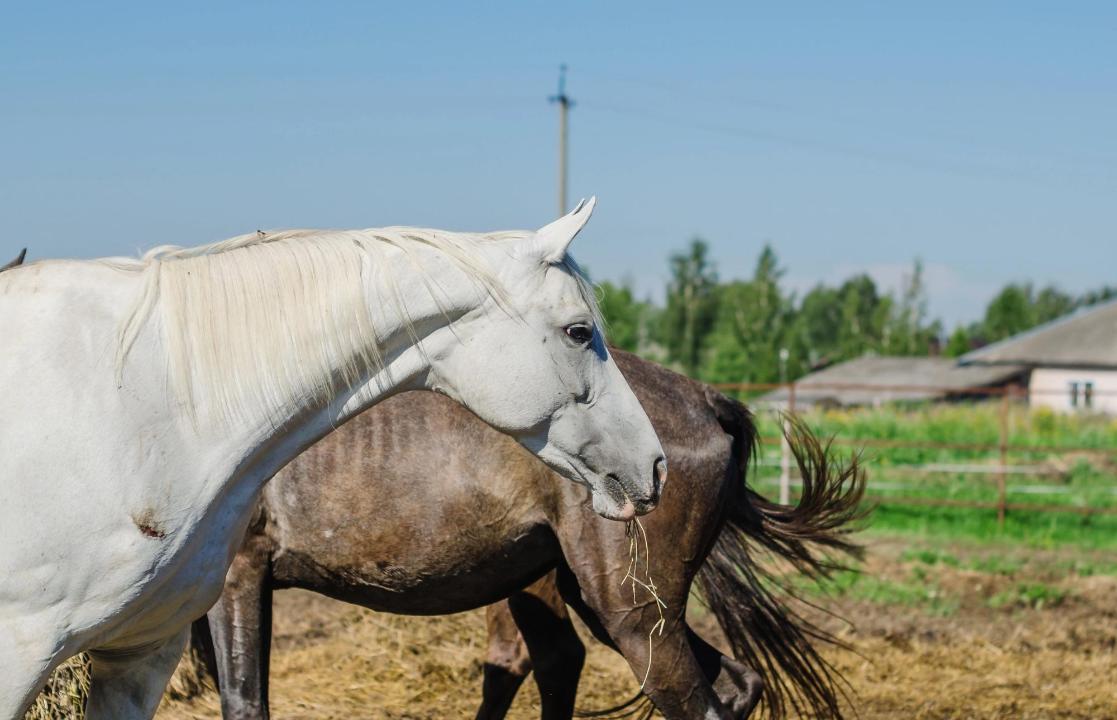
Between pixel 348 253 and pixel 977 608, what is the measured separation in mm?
6679

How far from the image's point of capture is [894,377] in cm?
4788

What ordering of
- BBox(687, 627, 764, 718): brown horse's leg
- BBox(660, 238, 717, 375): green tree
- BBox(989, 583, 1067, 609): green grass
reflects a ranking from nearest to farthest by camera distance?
BBox(687, 627, 764, 718): brown horse's leg, BBox(989, 583, 1067, 609): green grass, BBox(660, 238, 717, 375): green tree

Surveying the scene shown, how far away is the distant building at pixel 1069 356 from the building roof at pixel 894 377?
177 cm

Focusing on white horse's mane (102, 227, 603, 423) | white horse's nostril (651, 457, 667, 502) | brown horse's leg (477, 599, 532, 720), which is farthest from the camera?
brown horse's leg (477, 599, 532, 720)

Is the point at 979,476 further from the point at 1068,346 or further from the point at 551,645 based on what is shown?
the point at 1068,346

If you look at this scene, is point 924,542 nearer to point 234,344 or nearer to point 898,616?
point 898,616

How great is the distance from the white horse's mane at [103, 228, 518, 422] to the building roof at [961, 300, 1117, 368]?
35.9 metres

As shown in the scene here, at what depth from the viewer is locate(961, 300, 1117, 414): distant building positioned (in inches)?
1442

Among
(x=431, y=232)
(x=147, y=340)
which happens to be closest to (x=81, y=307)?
(x=147, y=340)

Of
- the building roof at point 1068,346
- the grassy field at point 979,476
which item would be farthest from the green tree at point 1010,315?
the grassy field at point 979,476

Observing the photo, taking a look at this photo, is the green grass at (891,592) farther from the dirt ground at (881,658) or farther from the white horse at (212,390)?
the white horse at (212,390)

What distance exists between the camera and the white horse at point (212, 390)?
7.80ft

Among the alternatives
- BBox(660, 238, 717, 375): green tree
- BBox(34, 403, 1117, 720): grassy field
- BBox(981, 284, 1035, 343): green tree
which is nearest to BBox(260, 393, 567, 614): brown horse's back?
BBox(34, 403, 1117, 720): grassy field

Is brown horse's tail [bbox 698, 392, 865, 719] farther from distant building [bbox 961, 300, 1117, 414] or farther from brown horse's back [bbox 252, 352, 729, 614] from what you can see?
distant building [bbox 961, 300, 1117, 414]
